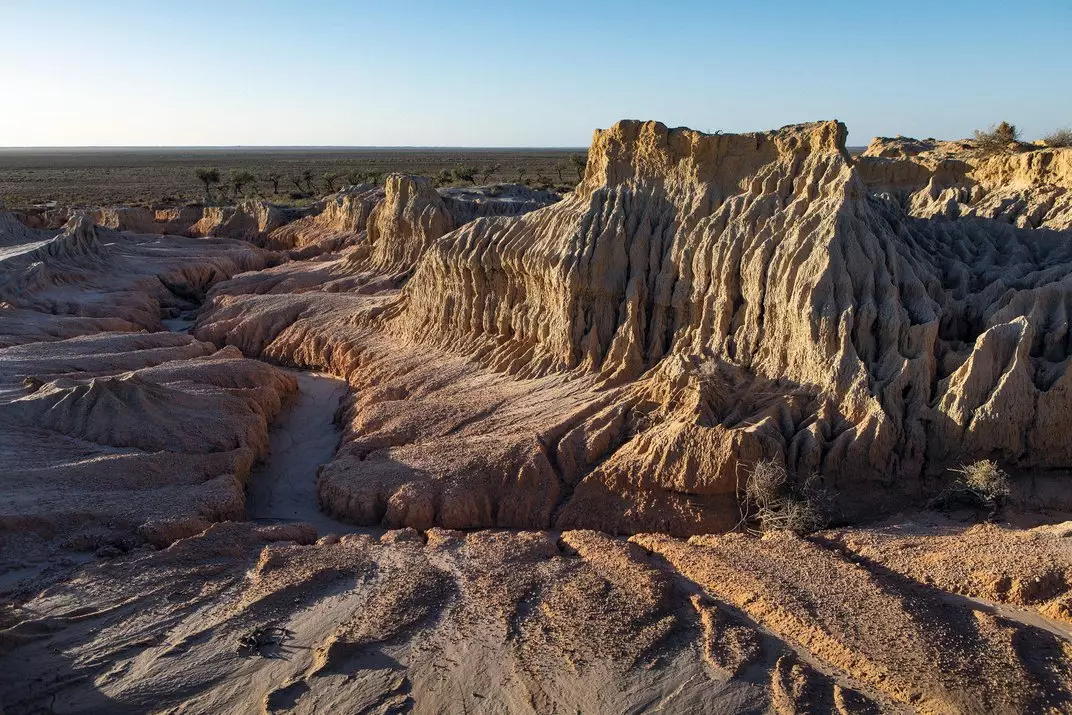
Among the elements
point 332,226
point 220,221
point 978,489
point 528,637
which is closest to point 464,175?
point 220,221

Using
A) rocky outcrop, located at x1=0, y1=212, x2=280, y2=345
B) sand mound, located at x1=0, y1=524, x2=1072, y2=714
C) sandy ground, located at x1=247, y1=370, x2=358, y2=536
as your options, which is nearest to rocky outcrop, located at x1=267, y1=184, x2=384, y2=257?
rocky outcrop, located at x1=0, y1=212, x2=280, y2=345

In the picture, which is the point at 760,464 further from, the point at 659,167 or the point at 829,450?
the point at 659,167

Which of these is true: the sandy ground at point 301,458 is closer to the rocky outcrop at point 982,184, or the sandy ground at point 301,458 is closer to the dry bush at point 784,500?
the dry bush at point 784,500

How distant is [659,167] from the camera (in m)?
15.9

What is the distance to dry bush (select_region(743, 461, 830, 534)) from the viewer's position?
10406 millimetres

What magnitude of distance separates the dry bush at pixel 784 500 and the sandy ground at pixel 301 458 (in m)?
6.62

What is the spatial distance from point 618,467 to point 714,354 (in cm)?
293

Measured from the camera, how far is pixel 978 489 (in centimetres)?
1019

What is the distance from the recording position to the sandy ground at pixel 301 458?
44.2ft

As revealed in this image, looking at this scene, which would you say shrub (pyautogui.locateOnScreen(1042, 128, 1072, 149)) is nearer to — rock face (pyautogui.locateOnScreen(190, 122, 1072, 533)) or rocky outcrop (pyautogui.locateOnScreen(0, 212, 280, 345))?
rock face (pyautogui.locateOnScreen(190, 122, 1072, 533))

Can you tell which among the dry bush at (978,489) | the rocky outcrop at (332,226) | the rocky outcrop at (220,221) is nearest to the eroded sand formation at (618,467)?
the dry bush at (978,489)

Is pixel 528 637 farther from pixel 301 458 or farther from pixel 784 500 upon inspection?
pixel 301 458

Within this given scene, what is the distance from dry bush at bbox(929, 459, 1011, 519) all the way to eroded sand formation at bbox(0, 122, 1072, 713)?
48cm

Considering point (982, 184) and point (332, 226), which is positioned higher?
point (982, 184)
